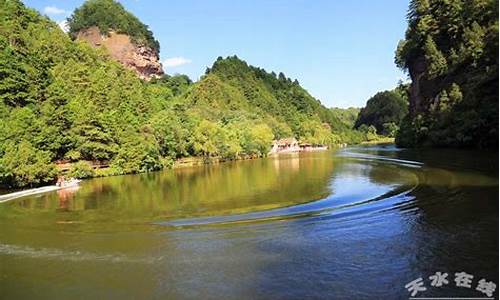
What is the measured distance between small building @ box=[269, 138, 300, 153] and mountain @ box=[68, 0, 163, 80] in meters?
51.7

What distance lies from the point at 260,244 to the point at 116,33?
458ft

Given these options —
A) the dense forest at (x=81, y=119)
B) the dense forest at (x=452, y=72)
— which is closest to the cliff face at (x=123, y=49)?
the dense forest at (x=81, y=119)

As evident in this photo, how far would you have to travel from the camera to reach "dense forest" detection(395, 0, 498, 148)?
5869 centimetres

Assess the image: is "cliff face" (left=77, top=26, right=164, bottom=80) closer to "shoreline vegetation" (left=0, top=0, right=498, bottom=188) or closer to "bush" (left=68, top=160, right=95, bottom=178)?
"shoreline vegetation" (left=0, top=0, right=498, bottom=188)

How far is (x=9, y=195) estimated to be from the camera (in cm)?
3422

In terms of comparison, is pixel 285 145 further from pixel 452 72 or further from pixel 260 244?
pixel 260 244

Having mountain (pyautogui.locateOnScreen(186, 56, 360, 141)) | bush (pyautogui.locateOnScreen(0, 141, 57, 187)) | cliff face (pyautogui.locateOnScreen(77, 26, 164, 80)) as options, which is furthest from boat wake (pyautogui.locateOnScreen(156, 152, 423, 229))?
cliff face (pyautogui.locateOnScreen(77, 26, 164, 80))

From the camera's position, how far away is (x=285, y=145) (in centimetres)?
12888

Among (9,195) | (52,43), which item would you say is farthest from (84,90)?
(9,195)

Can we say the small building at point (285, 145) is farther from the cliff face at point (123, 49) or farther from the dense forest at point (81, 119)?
the cliff face at point (123, 49)

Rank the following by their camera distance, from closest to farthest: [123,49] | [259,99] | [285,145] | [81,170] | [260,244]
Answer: [260,244] → [81,170] → [285,145] → [123,49] → [259,99]

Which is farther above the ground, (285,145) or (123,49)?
(123,49)

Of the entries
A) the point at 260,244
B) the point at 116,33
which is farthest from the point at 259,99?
the point at 260,244

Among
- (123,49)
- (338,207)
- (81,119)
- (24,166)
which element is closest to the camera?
(338,207)
